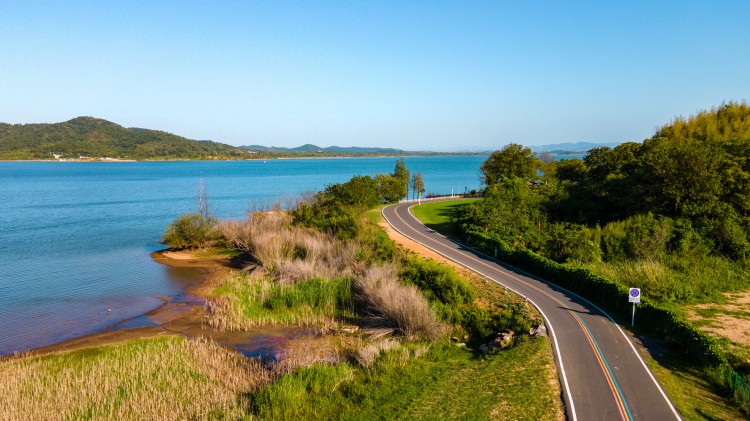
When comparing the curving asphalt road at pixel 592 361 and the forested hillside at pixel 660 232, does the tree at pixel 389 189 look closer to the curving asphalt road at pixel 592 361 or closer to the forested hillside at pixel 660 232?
the forested hillside at pixel 660 232

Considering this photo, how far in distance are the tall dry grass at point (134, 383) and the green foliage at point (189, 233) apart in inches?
1061

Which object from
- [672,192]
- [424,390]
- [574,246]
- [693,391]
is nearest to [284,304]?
[424,390]

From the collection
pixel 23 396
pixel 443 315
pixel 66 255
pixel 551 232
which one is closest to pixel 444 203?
pixel 551 232

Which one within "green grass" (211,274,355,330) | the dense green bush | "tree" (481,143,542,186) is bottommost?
"green grass" (211,274,355,330)

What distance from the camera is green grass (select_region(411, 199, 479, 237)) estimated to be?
2051 inches

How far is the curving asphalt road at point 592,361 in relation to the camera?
16234 millimetres

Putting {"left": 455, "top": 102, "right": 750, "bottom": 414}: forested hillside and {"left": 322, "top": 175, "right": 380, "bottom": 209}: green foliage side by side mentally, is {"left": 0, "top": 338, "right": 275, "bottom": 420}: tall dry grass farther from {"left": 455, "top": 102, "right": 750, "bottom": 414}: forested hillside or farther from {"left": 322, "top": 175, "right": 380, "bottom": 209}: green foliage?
{"left": 322, "top": 175, "right": 380, "bottom": 209}: green foliage

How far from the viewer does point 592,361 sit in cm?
2002

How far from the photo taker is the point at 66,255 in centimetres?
4812

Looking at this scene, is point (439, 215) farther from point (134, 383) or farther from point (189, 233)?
point (134, 383)

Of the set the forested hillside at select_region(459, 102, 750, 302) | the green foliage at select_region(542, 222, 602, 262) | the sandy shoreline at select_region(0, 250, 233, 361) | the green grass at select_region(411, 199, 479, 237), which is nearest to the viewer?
the sandy shoreline at select_region(0, 250, 233, 361)

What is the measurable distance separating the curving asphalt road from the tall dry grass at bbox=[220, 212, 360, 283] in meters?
11.3

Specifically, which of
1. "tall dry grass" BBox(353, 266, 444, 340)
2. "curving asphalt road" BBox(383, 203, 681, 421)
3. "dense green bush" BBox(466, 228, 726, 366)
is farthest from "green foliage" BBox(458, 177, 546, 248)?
"tall dry grass" BBox(353, 266, 444, 340)

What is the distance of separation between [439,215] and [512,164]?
1853 centimetres
